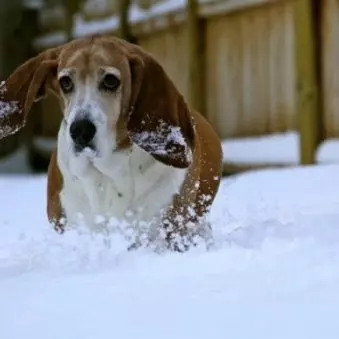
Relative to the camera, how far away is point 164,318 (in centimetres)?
177

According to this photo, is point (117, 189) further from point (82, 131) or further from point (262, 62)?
point (262, 62)

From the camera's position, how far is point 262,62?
6.10 meters

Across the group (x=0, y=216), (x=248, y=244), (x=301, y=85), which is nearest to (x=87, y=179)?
(x=248, y=244)

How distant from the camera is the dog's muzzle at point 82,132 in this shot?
2.59 m

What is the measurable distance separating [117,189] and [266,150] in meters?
3.11

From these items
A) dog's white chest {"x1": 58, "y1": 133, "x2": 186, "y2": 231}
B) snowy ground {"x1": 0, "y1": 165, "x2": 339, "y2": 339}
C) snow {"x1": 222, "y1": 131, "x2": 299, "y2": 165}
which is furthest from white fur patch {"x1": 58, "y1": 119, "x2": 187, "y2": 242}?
snow {"x1": 222, "y1": 131, "x2": 299, "y2": 165}

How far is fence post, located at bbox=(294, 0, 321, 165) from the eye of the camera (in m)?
5.36

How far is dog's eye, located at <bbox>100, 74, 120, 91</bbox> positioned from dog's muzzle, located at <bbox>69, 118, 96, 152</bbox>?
156mm

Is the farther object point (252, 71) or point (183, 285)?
point (252, 71)

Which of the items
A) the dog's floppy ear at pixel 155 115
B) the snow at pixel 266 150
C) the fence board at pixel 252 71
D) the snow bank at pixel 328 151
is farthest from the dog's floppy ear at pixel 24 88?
the fence board at pixel 252 71

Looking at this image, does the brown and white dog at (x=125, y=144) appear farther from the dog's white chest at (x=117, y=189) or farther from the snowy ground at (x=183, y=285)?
the snowy ground at (x=183, y=285)

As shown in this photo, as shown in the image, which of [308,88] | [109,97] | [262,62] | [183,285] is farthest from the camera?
[262,62]

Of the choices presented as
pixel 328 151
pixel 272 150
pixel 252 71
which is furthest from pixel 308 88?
pixel 252 71

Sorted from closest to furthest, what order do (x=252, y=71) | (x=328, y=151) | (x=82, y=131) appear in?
(x=82, y=131) < (x=328, y=151) < (x=252, y=71)
